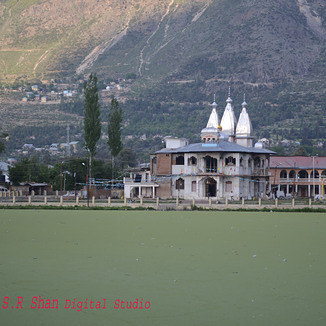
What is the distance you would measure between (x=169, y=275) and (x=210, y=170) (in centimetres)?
4708

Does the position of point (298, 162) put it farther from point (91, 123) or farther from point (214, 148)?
point (91, 123)

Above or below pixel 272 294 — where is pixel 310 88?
above

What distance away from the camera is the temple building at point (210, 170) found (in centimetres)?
6281

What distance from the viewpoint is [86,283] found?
1547 cm

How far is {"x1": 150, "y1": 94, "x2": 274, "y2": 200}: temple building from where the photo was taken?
62812 millimetres

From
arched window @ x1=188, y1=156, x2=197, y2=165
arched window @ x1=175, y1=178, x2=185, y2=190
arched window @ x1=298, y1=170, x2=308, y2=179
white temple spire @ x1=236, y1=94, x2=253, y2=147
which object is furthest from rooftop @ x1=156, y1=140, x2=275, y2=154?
arched window @ x1=298, y1=170, x2=308, y2=179

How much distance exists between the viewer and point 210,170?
208 ft

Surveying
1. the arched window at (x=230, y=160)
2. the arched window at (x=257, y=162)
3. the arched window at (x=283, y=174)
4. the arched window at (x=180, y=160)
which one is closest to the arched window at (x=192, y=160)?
the arched window at (x=180, y=160)

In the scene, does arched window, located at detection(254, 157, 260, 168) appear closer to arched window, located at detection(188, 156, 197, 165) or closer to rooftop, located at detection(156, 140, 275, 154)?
rooftop, located at detection(156, 140, 275, 154)

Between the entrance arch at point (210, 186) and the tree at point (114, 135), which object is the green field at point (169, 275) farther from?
the tree at point (114, 135)

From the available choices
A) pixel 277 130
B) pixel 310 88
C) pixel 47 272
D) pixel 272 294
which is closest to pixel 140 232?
pixel 47 272

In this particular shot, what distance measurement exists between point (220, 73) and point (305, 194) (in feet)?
381

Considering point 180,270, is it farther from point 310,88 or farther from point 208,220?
point 310,88

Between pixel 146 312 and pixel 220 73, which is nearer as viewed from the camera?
pixel 146 312
